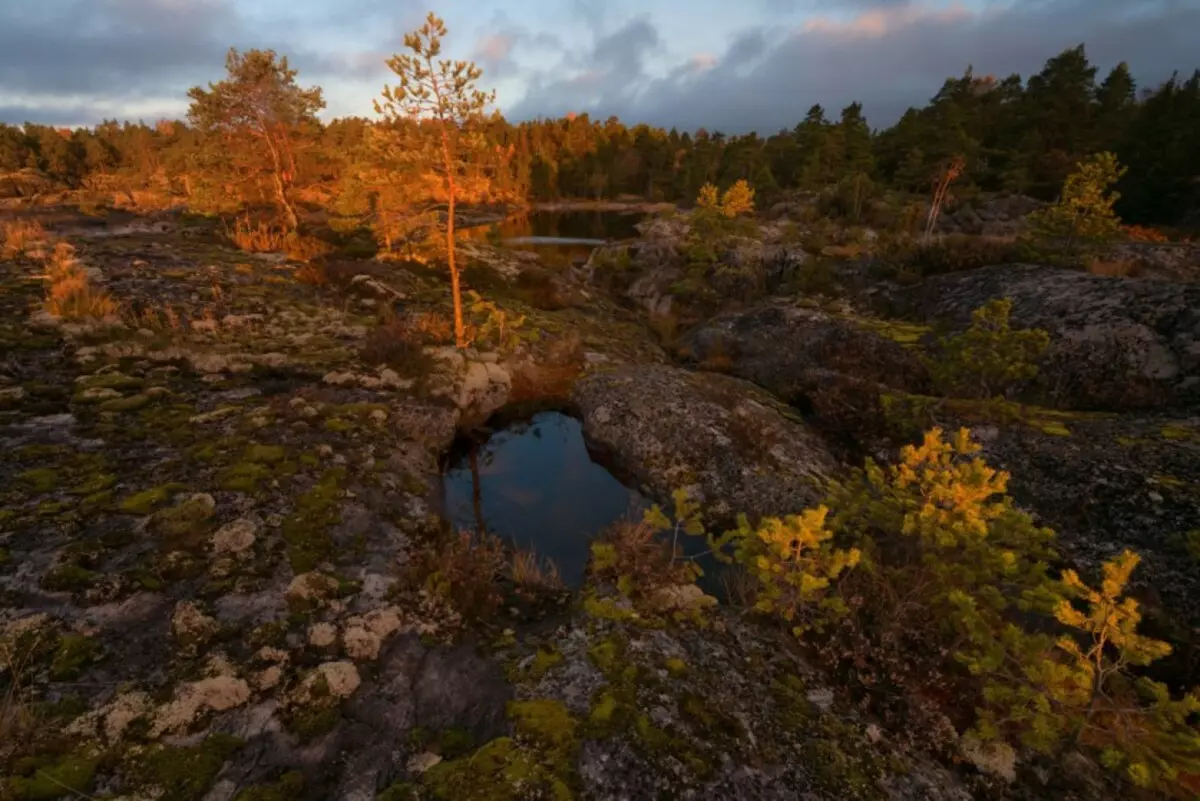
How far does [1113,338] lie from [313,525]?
21.1m

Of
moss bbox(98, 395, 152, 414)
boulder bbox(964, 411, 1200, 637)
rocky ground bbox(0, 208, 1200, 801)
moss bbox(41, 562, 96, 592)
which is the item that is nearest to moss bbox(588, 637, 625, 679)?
rocky ground bbox(0, 208, 1200, 801)

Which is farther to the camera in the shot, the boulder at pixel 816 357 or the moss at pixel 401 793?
the boulder at pixel 816 357

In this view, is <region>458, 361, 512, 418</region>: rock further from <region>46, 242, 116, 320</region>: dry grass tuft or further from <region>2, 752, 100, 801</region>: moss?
<region>2, 752, 100, 801</region>: moss

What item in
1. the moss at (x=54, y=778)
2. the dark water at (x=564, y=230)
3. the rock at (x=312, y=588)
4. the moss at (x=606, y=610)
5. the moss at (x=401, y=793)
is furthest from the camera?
the dark water at (x=564, y=230)

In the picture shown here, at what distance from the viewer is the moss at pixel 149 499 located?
709cm

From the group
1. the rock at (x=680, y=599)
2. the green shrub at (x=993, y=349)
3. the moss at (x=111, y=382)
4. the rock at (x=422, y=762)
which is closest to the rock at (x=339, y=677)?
the rock at (x=422, y=762)

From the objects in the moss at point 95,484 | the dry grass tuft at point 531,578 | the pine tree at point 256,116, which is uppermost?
the pine tree at point 256,116

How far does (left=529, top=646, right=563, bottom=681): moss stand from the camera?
564 cm

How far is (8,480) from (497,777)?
843 centimetres

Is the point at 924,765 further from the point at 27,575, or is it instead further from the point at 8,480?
the point at 8,480

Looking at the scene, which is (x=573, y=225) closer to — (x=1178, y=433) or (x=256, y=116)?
(x=256, y=116)

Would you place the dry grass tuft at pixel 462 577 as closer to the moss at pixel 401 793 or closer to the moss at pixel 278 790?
the moss at pixel 401 793

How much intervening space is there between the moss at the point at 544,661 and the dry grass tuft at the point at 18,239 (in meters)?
23.6

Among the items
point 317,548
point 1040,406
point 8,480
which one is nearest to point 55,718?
point 317,548
